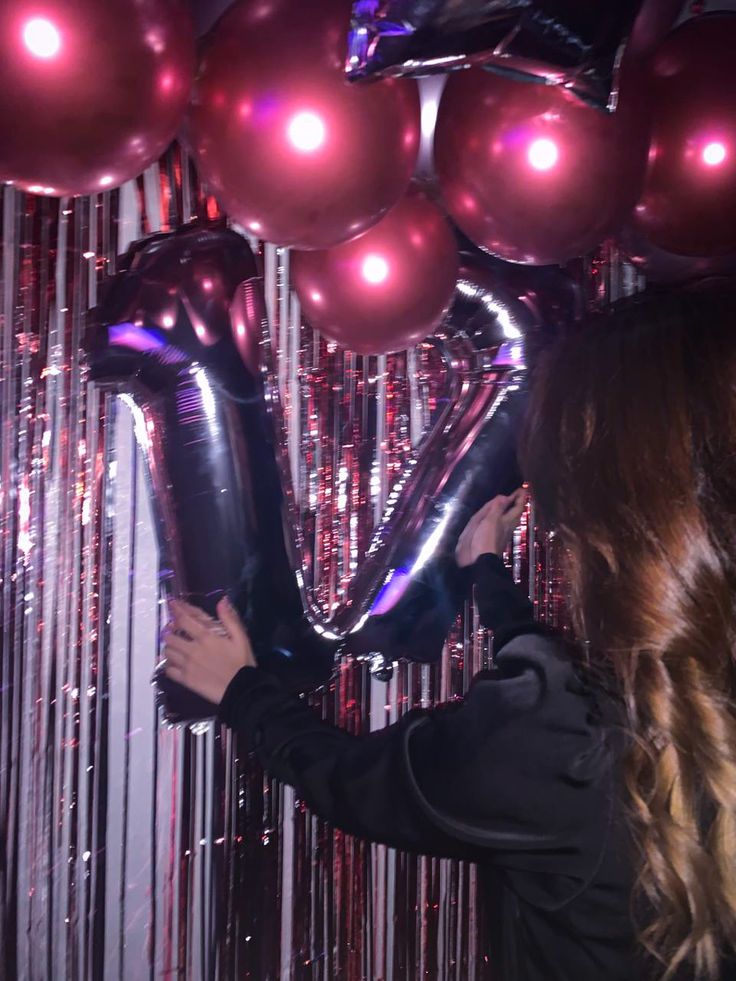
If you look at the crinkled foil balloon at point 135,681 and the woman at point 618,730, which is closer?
the woman at point 618,730

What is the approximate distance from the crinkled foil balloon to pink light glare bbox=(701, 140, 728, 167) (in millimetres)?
434

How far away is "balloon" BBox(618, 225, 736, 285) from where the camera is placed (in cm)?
114

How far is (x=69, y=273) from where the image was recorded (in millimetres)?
1068

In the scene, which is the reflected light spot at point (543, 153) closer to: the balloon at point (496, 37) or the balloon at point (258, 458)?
the balloon at point (496, 37)

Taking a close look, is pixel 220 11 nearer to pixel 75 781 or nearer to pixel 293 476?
pixel 293 476

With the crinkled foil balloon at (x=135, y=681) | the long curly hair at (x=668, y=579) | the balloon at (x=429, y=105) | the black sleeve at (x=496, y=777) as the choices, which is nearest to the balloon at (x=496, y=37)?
the balloon at (x=429, y=105)

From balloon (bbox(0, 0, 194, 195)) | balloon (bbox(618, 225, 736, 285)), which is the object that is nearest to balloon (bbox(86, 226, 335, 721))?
balloon (bbox(0, 0, 194, 195))

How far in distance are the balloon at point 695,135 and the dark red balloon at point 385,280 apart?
268mm

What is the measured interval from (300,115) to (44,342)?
18.2 inches

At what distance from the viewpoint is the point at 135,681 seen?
3.65 feet

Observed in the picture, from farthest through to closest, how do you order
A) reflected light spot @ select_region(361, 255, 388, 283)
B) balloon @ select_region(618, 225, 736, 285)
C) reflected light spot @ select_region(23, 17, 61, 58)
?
1. balloon @ select_region(618, 225, 736, 285)
2. reflected light spot @ select_region(361, 255, 388, 283)
3. reflected light spot @ select_region(23, 17, 61, 58)

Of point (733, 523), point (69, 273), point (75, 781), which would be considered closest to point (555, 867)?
point (733, 523)

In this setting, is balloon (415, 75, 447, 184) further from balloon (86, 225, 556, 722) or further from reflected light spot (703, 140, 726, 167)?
reflected light spot (703, 140, 726, 167)

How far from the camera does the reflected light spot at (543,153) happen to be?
91 cm
